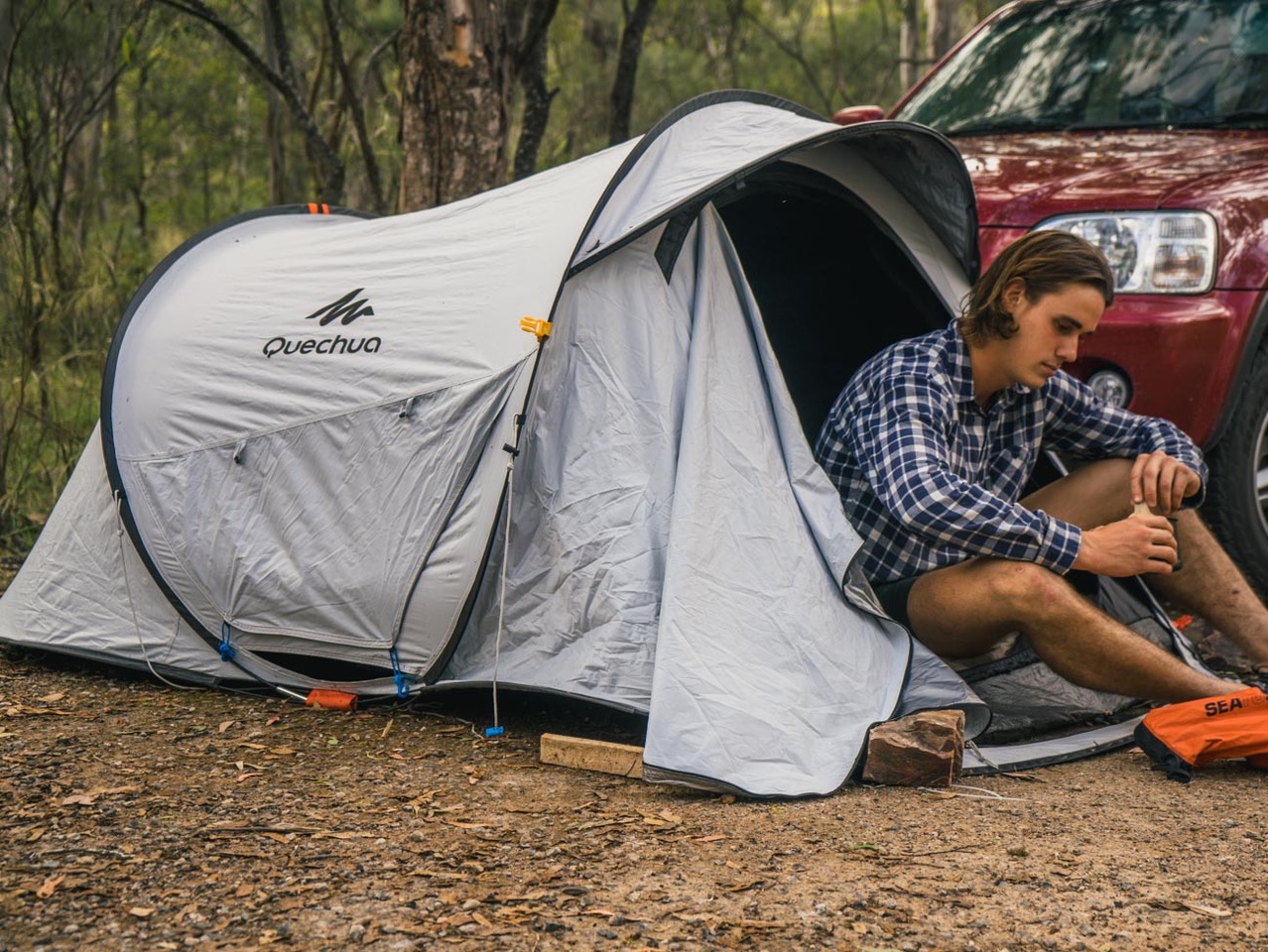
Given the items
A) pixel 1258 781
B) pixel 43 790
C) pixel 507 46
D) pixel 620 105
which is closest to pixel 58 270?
pixel 507 46

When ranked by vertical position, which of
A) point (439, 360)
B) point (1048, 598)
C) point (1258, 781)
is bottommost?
point (1258, 781)

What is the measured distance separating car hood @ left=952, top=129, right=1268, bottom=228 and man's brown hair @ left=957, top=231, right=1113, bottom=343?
30.4 inches

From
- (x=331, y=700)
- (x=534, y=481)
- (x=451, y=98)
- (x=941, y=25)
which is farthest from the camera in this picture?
(x=941, y=25)

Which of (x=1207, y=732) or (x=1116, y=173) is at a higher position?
(x=1116, y=173)

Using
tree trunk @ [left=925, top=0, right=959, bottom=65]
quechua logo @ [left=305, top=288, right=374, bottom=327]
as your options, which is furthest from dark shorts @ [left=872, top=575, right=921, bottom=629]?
tree trunk @ [left=925, top=0, right=959, bottom=65]

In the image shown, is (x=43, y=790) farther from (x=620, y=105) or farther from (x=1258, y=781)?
(x=620, y=105)

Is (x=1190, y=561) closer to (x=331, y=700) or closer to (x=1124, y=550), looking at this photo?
(x=1124, y=550)

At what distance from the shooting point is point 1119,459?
13.1 ft

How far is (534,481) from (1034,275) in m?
1.41

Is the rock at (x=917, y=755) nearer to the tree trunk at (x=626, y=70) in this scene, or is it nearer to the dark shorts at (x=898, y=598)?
the dark shorts at (x=898, y=598)

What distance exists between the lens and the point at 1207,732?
3.22 meters

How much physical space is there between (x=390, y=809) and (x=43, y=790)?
761 millimetres

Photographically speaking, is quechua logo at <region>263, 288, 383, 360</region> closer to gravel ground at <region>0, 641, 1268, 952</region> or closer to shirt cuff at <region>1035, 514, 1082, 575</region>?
gravel ground at <region>0, 641, 1268, 952</region>

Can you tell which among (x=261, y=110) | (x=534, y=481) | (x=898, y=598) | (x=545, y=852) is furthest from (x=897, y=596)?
(x=261, y=110)
